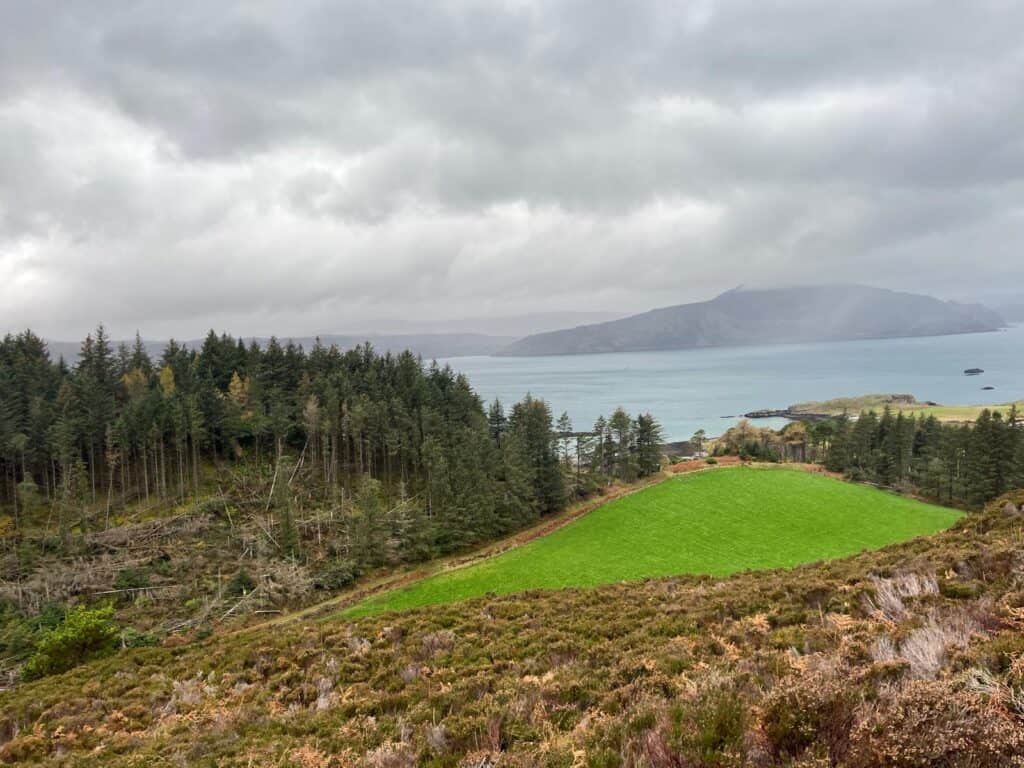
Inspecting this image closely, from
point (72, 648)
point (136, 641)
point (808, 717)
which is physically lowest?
point (136, 641)

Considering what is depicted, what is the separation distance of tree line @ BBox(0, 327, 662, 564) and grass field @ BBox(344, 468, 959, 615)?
4836 millimetres

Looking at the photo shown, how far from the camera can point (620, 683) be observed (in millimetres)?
6645

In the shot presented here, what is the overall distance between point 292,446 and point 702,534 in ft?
112

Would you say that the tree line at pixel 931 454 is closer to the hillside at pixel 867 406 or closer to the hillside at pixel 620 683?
the hillside at pixel 620 683

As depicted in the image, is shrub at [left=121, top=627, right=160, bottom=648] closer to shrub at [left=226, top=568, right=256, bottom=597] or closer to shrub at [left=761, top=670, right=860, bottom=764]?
shrub at [left=226, top=568, right=256, bottom=597]

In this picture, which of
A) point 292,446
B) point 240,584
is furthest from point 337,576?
point 292,446

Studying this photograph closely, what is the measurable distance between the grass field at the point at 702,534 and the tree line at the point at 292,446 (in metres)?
4.84

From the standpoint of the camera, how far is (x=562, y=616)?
1104 centimetres

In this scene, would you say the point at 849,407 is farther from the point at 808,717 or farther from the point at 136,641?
the point at 808,717

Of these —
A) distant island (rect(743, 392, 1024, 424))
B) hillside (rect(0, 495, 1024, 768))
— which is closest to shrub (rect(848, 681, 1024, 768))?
hillside (rect(0, 495, 1024, 768))

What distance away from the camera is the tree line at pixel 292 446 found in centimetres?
3138

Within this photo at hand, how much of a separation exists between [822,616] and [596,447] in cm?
3990

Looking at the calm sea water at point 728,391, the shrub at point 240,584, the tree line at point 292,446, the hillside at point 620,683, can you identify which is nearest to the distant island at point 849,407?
the calm sea water at point 728,391

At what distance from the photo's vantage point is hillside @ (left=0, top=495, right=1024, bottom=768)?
397cm
